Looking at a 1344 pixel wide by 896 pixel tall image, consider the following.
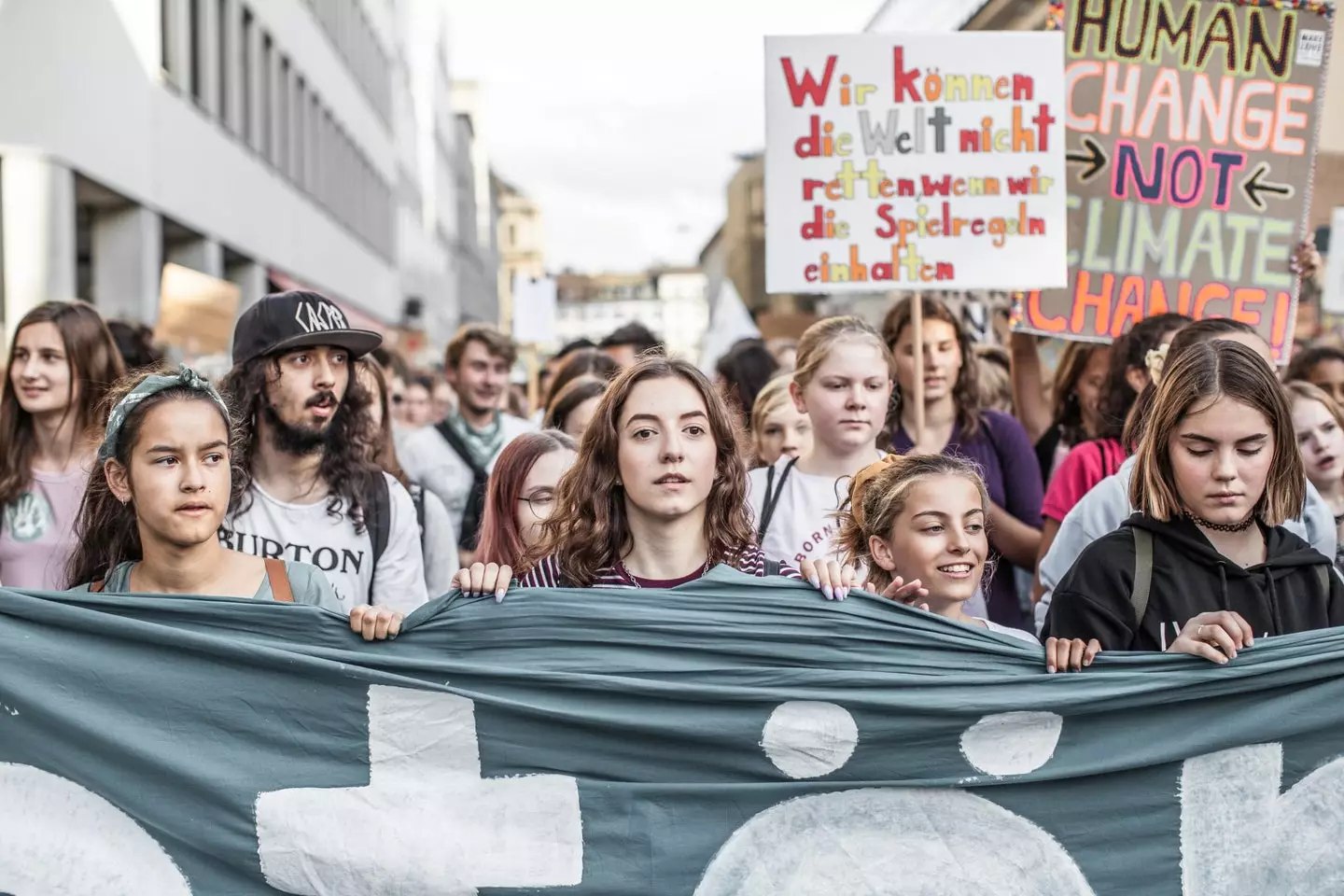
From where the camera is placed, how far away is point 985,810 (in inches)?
128

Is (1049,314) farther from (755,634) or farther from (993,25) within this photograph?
(993,25)

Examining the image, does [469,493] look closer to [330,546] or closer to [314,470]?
[314,470]

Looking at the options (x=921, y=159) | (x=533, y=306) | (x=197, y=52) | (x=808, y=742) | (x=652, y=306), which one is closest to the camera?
(x=808, y=742)

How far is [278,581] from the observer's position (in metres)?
3.60

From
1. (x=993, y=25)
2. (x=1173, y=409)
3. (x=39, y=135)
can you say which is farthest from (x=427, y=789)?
(x=993, y=25)

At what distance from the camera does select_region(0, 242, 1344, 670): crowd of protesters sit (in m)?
3.46

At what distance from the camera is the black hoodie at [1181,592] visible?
3.40 metres

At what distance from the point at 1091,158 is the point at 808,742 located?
3646 millimetres

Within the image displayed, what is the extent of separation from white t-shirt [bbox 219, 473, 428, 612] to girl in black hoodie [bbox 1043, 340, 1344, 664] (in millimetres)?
1621

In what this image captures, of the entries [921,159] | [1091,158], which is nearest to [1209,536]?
[921,159]

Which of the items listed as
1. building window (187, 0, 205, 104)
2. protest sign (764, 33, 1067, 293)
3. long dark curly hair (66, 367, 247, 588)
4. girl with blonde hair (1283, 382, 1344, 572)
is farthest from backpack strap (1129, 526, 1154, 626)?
building window (187, 0, 205, 104)

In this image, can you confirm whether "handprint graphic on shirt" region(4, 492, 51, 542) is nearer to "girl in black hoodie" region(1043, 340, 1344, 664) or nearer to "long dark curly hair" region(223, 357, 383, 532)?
"long dark curly hair" region(223, 357, 383, 532)

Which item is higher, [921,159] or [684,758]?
[921,159]

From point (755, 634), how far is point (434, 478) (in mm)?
3669
